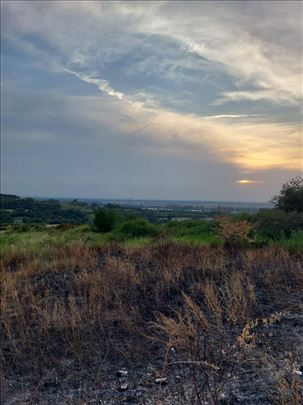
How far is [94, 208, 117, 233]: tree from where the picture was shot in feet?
A: 65.2

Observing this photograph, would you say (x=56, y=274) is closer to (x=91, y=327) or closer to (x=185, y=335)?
(x=91, y=327)

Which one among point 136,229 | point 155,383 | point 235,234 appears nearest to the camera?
point 155,383

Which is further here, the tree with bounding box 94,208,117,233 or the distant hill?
the distant hill

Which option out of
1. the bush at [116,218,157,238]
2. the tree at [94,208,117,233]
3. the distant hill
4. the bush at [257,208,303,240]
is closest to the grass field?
the bush at [257,208,303,240]

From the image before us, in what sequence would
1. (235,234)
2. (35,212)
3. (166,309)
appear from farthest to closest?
(35,212)
(235,234)
(166,309)

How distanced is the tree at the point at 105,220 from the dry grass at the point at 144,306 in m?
7.81

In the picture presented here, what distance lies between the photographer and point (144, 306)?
22.8ft

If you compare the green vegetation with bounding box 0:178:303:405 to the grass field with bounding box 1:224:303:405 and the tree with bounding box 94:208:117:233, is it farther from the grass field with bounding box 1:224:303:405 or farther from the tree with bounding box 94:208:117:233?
the tree with bounding box 94:208:117:233

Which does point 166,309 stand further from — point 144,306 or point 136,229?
point 136,229

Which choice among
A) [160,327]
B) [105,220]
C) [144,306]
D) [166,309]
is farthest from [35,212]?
[160,327]

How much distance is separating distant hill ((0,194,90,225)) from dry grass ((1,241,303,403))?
740 inches

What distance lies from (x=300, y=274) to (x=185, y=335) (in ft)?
15.0

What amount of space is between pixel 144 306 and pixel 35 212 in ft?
90.8

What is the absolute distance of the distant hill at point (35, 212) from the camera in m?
30.5
